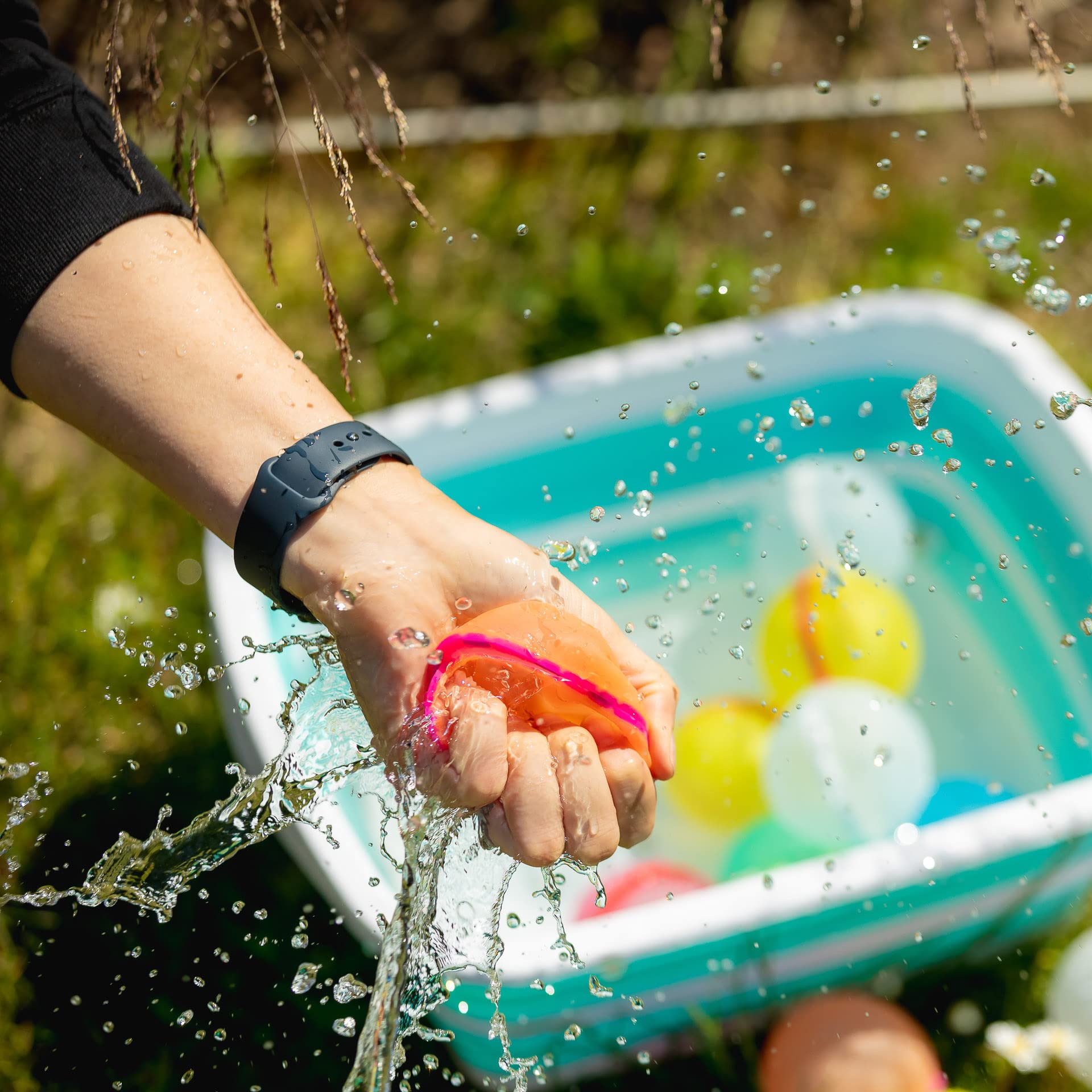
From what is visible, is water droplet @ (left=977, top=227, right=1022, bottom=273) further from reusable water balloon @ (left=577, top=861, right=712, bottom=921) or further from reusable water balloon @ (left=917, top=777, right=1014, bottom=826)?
reusable water balloon @ (left=577, top=861, right=712, bottom=921)

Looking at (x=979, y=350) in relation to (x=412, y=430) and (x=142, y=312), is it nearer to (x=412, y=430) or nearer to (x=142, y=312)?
(x=412, y=430)

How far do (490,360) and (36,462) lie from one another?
119cm

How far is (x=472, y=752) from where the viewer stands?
126cm

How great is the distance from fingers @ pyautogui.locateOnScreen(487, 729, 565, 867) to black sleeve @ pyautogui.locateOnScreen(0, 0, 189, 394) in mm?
871

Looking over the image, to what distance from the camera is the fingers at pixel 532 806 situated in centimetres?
127

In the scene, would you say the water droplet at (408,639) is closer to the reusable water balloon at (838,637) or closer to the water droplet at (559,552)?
the water droplet at (559,552)

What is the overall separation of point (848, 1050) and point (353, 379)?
6.28 feet

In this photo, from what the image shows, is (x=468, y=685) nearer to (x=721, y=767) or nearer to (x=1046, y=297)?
(x=721, y=767)

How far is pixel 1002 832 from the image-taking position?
5.87ft

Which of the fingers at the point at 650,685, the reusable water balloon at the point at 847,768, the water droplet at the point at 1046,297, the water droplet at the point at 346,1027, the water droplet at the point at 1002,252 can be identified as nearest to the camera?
the fingers at the point at 650,685

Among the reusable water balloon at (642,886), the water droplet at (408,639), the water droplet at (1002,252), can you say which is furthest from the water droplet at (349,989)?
the water droplet at (1002,252)

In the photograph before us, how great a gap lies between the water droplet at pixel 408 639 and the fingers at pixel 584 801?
0.21 meters

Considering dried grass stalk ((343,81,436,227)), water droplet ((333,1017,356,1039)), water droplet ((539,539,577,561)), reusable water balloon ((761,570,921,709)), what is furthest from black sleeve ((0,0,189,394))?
reusable water balloon ((761,570,921,709))

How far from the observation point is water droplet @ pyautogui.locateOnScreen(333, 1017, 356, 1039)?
6.34ft
